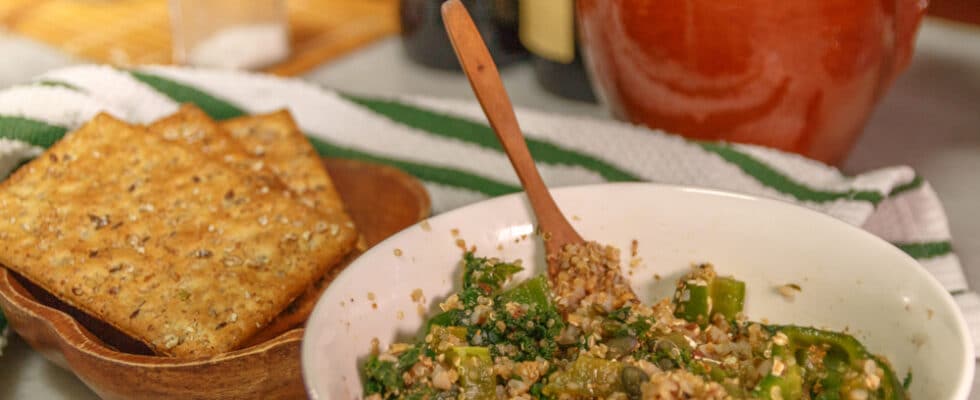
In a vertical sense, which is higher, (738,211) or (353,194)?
(738,211)

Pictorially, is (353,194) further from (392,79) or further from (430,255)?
(392,79)

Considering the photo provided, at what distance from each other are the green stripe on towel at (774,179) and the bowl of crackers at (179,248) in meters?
0.32

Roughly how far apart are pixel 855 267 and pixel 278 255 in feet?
1.53

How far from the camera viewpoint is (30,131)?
95cm

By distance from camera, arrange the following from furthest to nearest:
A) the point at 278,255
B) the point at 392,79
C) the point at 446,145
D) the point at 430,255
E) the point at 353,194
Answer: the point at 392,79 < the point at 446,145 < the point at 353,194 < the point at 278,255 < the point at 430,255

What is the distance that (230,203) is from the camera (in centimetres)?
88

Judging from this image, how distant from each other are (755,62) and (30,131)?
72 cm

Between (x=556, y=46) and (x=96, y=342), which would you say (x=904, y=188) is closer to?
(x=556, y=46)

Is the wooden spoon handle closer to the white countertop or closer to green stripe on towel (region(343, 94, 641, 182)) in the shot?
green stripe on towel (region(343, 94, 641, 182))

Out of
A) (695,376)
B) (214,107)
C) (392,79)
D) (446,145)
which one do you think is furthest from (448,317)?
(392,79)

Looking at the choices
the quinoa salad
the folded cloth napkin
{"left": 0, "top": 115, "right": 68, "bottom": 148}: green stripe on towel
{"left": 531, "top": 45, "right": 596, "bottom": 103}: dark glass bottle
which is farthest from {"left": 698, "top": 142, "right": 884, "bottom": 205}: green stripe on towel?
{"left": 0, "top": 115, "right": 68, "bottom": 148}: green stripe on towel

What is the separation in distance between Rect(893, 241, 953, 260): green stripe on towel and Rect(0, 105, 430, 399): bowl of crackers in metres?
0.47

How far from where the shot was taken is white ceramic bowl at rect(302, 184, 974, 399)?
612 mm

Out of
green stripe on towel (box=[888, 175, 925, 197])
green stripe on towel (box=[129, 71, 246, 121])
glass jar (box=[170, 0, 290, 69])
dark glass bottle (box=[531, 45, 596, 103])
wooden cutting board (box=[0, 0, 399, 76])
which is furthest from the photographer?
wooden cutting board (box=[0, 0, 399, 76])
